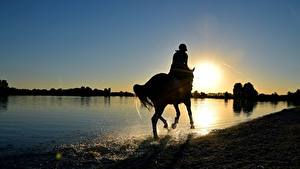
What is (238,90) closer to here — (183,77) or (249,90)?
(249,90)

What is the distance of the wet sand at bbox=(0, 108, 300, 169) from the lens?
8.10m

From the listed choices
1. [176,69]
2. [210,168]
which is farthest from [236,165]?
[176,69]

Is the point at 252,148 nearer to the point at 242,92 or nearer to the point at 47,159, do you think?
the point at 47,159

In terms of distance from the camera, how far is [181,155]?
9875mm

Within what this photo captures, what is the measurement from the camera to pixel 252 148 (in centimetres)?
930

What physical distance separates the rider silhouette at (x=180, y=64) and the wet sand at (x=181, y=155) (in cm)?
426

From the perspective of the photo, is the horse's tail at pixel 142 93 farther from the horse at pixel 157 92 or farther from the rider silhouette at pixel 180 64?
the rider silhouette at pixel 180 64

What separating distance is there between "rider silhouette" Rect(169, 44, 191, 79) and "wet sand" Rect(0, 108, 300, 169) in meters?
4.26

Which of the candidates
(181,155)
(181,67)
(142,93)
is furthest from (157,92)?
(181,155)

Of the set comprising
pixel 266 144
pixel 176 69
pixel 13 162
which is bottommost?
pixel 13 162

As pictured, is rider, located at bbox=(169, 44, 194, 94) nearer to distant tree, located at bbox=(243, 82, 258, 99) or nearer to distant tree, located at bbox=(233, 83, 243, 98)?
distant tree, located at bbox=(243, 82, 258, 99)

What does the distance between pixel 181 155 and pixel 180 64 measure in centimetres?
692

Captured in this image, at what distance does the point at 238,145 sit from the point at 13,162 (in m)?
6.14

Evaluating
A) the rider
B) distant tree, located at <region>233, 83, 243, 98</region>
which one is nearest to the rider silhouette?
the rider
